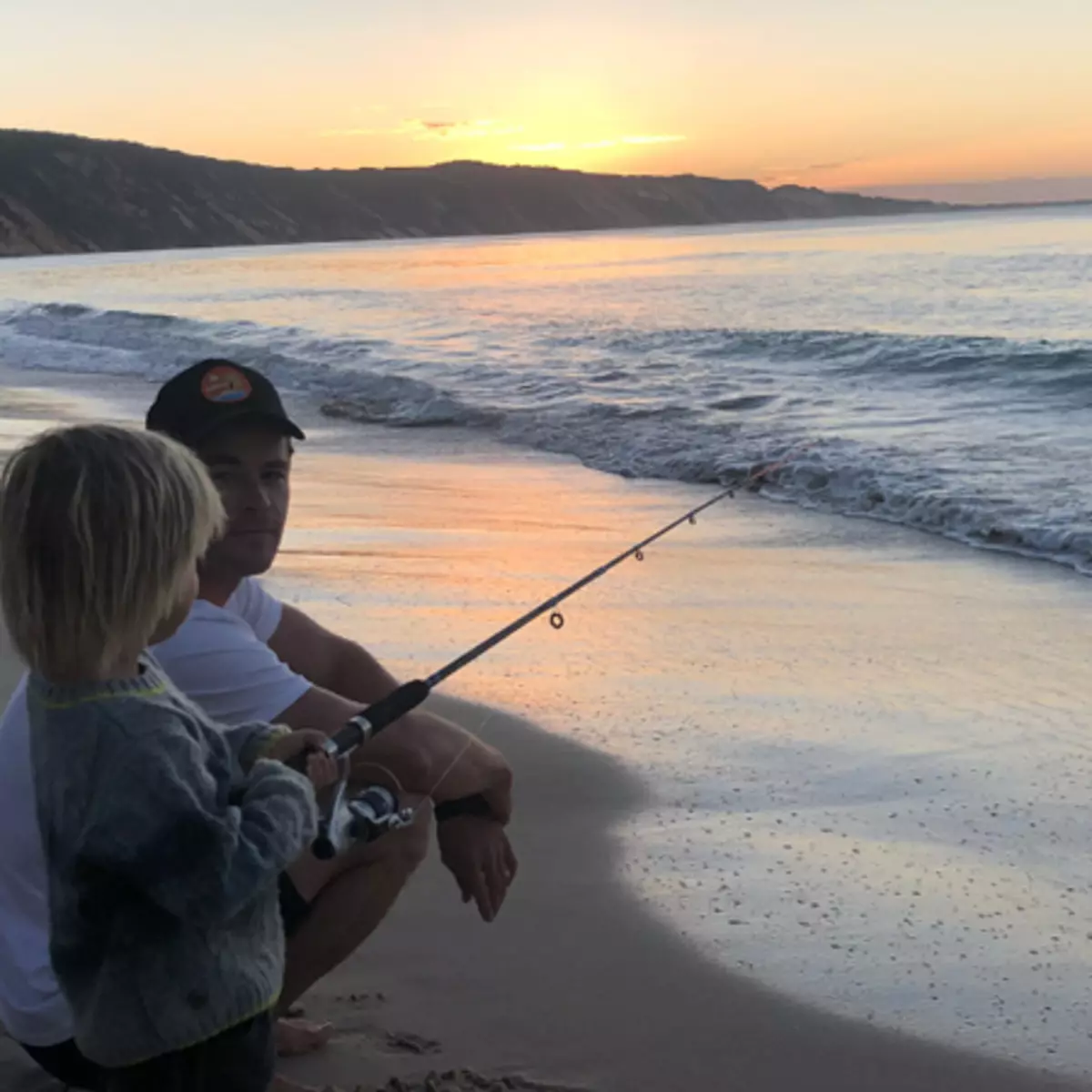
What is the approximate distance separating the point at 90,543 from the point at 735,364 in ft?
52.6

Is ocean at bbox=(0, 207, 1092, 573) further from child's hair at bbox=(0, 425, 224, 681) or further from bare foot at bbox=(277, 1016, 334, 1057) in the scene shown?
child's hair at bbox=(0, 425, 224, 681)

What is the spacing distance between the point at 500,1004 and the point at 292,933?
0.62 m

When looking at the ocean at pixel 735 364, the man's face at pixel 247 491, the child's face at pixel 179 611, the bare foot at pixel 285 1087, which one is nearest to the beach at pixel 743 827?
the bare foot at pixel 285 1087

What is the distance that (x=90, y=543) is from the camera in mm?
1612

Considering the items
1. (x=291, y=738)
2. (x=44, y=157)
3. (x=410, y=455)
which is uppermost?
(x=44, y=157)

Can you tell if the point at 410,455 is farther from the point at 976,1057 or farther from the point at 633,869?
the point at 976,1057

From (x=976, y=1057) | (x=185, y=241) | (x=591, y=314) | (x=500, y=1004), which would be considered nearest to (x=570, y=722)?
(x=500, y=1004)

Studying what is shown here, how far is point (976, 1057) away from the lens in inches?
102

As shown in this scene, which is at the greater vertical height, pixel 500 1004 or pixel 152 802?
pixel 152 802

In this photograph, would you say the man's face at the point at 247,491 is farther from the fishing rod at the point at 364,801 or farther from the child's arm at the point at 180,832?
the child's arm at the point at 180,832

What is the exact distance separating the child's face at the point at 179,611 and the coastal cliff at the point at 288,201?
112176 mm

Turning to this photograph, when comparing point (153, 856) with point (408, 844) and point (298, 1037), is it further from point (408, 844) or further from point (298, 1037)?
point (298, 1037)

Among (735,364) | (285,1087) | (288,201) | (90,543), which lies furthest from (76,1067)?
(288,201)

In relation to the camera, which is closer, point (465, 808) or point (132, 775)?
point (132, 775)
